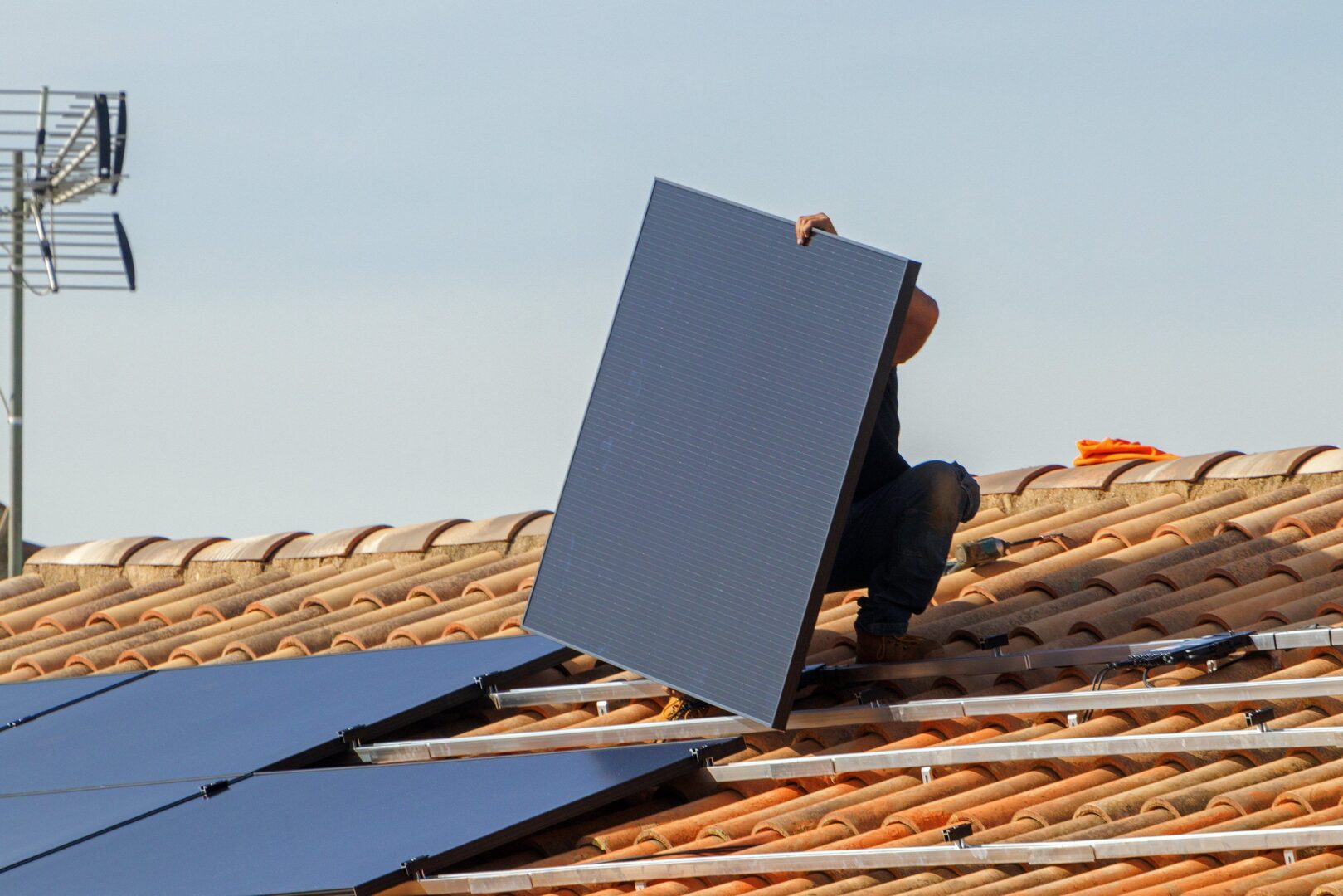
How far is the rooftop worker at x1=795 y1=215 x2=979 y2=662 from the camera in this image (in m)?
7.62

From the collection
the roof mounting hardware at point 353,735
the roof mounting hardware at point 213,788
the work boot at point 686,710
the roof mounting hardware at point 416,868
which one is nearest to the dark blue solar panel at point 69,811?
the roof mounting hardware at point 213,788

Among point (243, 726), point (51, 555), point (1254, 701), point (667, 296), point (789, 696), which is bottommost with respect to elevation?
point (51, 555)

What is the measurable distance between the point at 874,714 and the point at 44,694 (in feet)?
14.2

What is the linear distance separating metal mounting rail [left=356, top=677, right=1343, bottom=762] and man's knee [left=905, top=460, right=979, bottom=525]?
0.80m

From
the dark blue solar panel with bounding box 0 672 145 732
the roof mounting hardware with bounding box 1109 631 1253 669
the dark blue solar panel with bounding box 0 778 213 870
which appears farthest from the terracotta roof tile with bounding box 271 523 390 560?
the roof mounting hardware with bounding box 1109 631 1253 669

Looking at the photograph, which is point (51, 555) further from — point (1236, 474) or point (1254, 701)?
point (1254, 701)

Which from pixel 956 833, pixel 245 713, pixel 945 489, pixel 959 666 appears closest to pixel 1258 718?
pixel 956 833

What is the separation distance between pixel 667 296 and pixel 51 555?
23.4 ft

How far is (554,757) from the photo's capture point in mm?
7363

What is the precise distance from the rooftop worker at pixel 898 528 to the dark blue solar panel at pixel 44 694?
3.72m

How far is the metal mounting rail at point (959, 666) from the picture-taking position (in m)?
7.18

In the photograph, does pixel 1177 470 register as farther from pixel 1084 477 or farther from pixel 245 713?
pixel 245 713

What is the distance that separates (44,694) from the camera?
9.39m

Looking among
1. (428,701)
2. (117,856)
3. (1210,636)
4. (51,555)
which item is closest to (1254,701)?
(1210,636)
